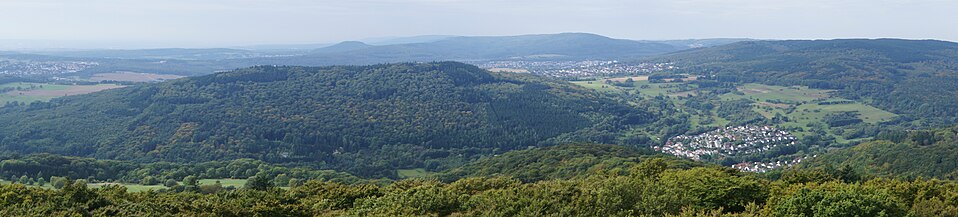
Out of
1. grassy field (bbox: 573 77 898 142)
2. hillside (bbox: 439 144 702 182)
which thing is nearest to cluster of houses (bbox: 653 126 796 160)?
grassy field (bbox: 573 77 898 142)

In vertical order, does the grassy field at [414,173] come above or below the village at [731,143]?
below

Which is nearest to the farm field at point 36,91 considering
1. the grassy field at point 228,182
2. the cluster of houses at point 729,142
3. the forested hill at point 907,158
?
the grassy field at point 228,182

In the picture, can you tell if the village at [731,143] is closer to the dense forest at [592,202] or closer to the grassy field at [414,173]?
the grassy field at [414,173]

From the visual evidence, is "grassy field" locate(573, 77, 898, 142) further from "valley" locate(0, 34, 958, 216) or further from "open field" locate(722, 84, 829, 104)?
"valley" locate(0, 34, 958, 216)

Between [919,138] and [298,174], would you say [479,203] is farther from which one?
[919,138]

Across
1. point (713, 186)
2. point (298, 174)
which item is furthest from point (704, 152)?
point (713, 186)

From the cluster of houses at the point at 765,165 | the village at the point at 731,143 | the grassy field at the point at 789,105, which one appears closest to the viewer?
the cluster of houses at the point at 765,165

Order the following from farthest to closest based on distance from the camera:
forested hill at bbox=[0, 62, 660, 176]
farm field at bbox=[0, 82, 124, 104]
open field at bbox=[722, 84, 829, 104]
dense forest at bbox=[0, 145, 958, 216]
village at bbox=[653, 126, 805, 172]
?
open field at bbox=[722, 84, 829, 104] → farm field at bbox=[0, 82, 124, 104] → village at bbox=[653, 126, 805, 172] → forested hill at bbox=[0, 62, 660, 176] → dense forest at bbox=[0, 145, 958, 216]
